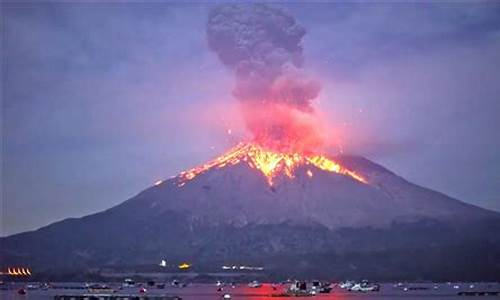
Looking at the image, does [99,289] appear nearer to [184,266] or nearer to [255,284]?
[255,284]

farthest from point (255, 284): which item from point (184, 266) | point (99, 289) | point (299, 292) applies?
point (299, 292)

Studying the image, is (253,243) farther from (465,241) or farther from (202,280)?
(465,241)

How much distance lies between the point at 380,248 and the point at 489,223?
23.7 metres

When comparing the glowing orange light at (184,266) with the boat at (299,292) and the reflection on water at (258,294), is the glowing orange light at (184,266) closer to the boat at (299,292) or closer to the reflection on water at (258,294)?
the reflection on water at (258,294)

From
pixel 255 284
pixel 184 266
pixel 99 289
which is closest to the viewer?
pixel 99 289

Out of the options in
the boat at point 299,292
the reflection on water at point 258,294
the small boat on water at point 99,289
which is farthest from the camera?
the small boat on water at point 99,289

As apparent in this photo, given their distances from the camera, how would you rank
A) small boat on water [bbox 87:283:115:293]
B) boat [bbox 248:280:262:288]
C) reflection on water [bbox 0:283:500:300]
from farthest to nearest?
boat [bbox 248:280:262:288], small boat on water [bbox 87:283:115:293], reflection on water [bbox 0:283:500:300]

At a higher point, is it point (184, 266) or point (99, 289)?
point (184, 266)

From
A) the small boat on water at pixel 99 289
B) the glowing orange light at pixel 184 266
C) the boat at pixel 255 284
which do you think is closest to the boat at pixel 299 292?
the small boat on water at pixel 99 289

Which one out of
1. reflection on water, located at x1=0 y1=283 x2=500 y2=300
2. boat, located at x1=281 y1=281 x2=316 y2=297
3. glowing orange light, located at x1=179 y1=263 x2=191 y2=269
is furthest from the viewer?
glowing orange light, located at x1=179 y1=263 x2=191 y2=269

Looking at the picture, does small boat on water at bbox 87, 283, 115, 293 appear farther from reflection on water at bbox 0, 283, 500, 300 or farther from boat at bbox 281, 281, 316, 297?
boat at bbox 281, 281, 316, 297

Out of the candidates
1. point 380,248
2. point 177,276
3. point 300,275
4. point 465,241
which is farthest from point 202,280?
point 465,241

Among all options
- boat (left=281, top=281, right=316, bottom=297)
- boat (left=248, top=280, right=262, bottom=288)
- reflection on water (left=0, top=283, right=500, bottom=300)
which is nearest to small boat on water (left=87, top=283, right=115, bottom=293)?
reflection on water (left=0, top=283, right=500, bottom=300)

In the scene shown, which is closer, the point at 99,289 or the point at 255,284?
the point at 99,289
